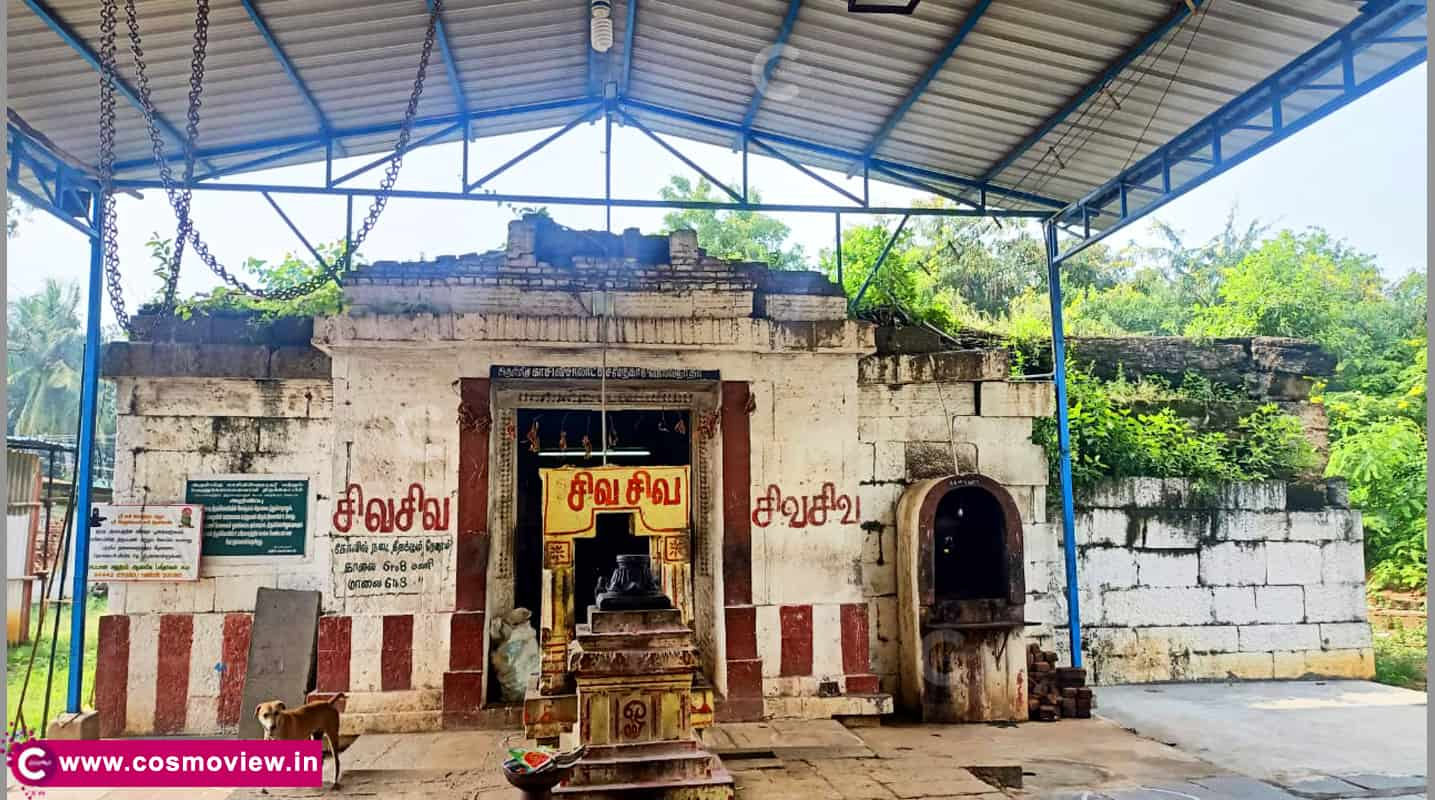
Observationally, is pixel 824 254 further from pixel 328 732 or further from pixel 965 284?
pixel 965 284

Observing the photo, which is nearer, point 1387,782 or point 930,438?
point 1387,782

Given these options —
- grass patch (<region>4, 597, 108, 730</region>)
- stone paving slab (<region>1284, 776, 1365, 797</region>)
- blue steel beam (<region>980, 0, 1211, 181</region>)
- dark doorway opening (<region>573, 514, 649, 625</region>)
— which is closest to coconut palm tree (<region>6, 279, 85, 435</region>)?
grass patch (<region>4, 597, 108, 730</region>)

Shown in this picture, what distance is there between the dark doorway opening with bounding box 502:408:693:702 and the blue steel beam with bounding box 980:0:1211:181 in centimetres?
466

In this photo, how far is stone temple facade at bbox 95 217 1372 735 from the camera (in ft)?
26.3

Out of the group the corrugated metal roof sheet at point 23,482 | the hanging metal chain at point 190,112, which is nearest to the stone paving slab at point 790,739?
the hanging metal chain at point 190,112

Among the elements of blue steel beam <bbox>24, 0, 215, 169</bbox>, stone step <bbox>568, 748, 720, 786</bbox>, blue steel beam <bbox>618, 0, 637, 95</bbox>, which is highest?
blue steel beam <bbox>618, 0, 637, 95</bbox>

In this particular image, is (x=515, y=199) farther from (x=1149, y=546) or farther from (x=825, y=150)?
(x=1149, y=546)

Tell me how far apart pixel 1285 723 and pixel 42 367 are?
89.8 ft

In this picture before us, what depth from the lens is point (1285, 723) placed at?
820cm

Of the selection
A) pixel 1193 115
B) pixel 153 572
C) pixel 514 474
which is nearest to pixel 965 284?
pixel 1193 115

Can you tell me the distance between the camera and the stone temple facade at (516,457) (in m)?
8.02

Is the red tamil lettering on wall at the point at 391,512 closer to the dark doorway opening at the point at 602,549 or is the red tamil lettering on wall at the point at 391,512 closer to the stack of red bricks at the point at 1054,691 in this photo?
the dark doorway opening at the point at 602,549

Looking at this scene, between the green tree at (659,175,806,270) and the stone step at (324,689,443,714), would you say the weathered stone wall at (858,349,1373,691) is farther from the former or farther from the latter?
the green tree at (659,175,806,270)

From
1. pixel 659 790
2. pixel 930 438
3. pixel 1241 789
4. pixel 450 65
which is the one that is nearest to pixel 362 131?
pixel 450 65
